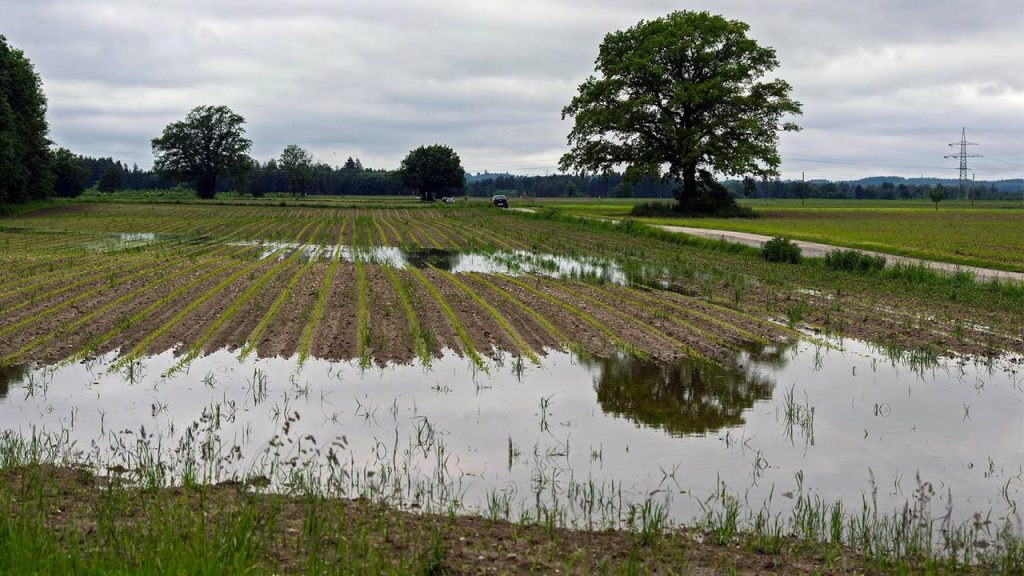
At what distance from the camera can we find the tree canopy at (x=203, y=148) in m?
113

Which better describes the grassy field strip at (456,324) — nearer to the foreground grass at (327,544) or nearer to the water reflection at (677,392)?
the water reflection at (677,392)

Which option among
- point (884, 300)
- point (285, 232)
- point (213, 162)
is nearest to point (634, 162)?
point (285, 232)

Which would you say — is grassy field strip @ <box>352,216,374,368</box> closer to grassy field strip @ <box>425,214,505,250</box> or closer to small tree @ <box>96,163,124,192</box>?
grassy field strip @ <box>425,214,505,250</box>

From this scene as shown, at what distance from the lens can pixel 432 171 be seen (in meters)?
132

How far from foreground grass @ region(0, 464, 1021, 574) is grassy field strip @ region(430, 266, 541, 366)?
6.91 metres

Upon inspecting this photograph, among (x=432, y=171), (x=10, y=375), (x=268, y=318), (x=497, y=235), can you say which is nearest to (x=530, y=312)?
(x=268, y=318)

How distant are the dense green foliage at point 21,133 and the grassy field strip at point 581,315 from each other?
154ft

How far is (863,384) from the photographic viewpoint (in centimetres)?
1251

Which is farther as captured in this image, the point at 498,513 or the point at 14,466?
the point at 14,466

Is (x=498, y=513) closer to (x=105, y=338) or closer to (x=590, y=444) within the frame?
(x=590, y=444)

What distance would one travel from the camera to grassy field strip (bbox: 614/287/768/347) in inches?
631

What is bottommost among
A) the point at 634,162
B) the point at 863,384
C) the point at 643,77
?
the point at 863,384

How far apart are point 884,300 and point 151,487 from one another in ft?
59.2

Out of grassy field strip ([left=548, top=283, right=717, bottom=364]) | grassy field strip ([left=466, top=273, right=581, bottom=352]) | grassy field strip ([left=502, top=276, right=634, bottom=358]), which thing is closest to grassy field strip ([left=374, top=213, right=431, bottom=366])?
grassy field strip ([left=466, top=273, right=581, bottom=352])
